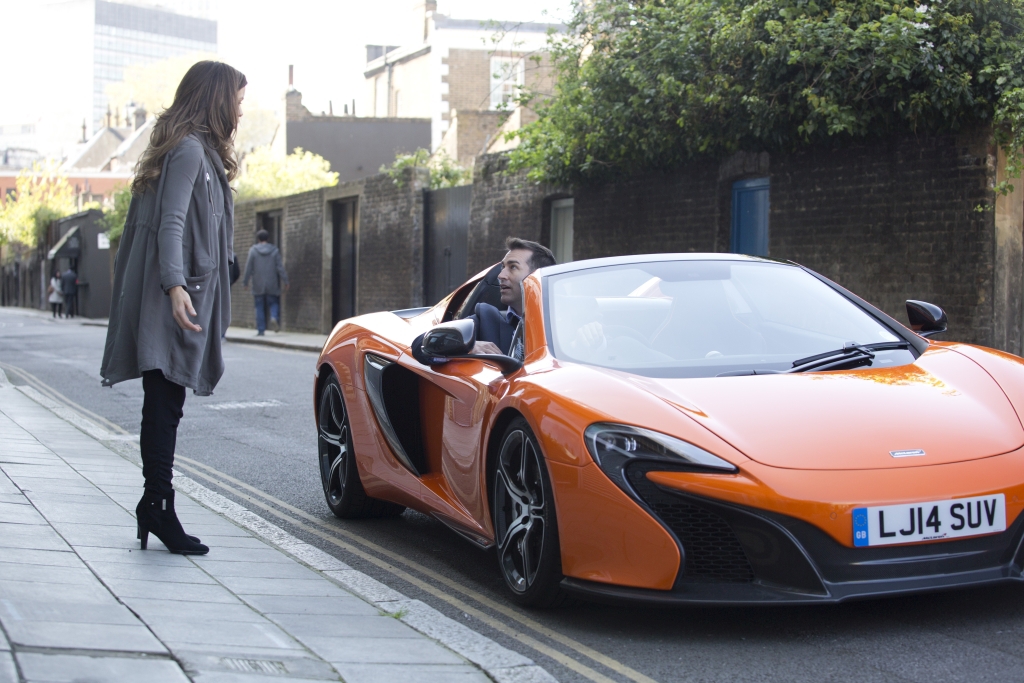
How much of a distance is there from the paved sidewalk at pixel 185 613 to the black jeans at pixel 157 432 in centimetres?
30

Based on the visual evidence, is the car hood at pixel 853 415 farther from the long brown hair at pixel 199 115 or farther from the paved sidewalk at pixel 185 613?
the long brown hair at pixel 199 115

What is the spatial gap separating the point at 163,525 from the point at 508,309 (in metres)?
2.02

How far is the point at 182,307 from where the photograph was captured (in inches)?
178

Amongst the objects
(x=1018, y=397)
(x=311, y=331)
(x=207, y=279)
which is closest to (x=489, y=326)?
(x=207, y=279)

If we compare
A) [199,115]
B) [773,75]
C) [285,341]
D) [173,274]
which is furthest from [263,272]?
[173,274]

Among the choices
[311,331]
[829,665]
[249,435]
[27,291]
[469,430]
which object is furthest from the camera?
[27,291]

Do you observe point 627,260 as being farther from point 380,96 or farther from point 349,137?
point 380,96

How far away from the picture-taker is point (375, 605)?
13.7ft

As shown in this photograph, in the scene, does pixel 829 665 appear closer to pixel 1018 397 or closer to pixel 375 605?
pixel 1018 397

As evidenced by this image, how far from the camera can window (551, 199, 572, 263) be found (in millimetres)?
19469

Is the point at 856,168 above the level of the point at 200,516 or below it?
above

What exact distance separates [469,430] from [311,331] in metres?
25.8

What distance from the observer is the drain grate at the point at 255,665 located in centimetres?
316

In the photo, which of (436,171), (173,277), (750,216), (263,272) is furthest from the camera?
(263,272)
